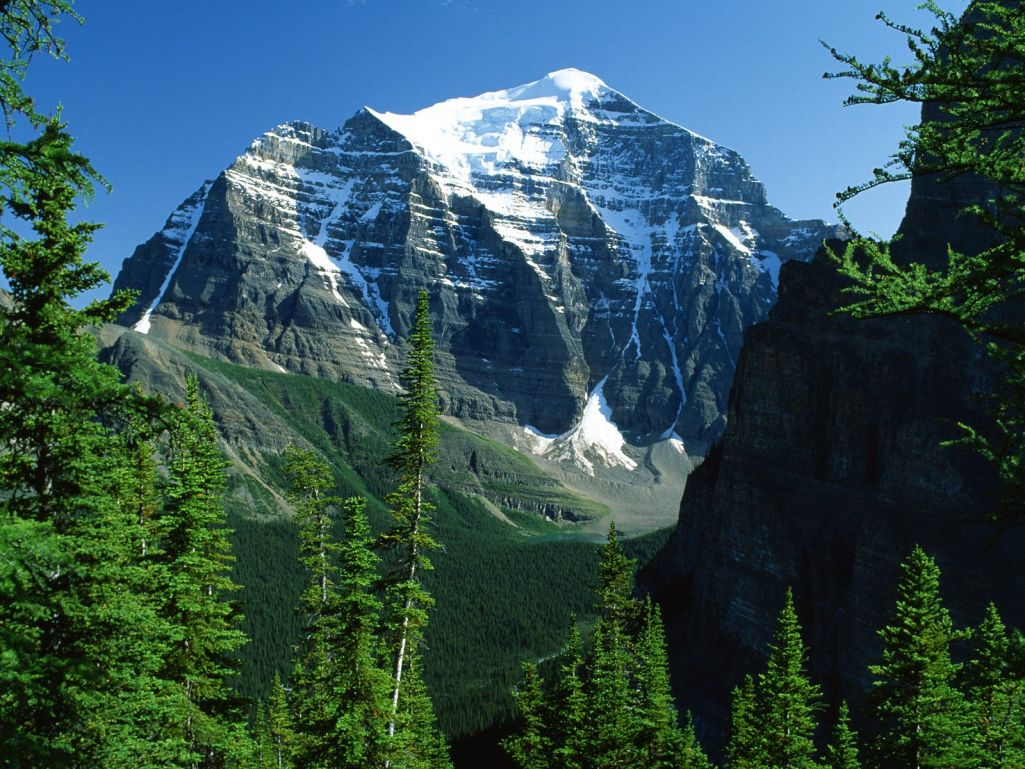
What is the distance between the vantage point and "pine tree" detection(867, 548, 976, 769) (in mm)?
24109

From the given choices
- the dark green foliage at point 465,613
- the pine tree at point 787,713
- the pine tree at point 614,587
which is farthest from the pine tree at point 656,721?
the dark green foliage at point 465,613

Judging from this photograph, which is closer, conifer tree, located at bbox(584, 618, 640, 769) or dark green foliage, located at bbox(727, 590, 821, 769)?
conifer tree, located at bbox(584, 618, 640, 769)

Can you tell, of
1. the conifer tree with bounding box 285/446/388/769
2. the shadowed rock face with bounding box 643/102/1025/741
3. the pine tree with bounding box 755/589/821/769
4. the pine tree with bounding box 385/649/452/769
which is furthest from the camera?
the shadowed rock face with bounding box 643/102/1025/741

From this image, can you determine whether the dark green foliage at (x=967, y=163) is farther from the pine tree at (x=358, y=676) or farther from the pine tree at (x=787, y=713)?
the pine tree at (x=787, y=713)

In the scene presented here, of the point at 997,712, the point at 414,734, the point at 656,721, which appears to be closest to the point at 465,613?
the point at 656,721

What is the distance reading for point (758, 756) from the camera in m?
36.2

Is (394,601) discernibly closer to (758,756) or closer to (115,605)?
(115,605)

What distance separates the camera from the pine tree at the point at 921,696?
2411 centimetres

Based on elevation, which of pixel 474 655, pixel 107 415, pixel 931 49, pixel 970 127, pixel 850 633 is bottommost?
pixel 474 655

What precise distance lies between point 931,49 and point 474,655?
130236mm

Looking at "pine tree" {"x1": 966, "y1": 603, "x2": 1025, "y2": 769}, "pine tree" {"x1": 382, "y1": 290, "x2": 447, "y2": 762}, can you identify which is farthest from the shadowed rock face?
"pine tree" {"x1": 382, "y1": 290, "x2": 447, "y2": 762}

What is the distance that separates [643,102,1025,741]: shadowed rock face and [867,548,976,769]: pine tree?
40.3 m

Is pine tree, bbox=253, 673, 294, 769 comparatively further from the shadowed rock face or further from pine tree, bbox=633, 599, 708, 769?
the shadowed rock face

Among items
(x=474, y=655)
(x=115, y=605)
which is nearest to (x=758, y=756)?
(x=115, y=605)
